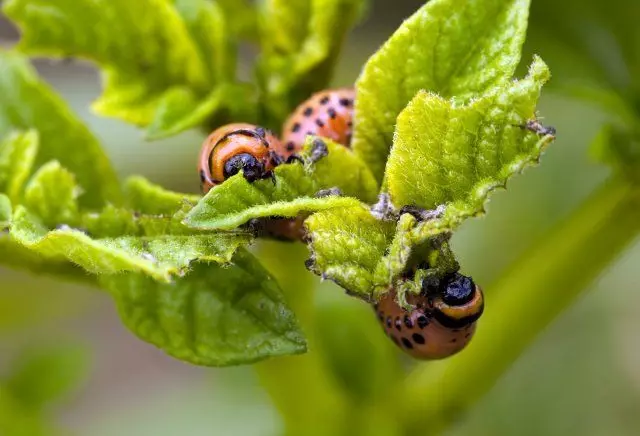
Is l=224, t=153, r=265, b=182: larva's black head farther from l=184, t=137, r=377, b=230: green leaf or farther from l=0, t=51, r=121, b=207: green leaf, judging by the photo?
l=0, t=51, r=121, b=207: green leaf

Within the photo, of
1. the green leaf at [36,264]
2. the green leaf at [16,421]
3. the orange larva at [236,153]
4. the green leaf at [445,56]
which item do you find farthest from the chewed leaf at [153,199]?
the green leaf at [16,421]

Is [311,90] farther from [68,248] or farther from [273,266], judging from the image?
[68,248]

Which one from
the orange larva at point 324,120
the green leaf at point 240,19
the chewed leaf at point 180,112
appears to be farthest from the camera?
the green leaf at point 240,19

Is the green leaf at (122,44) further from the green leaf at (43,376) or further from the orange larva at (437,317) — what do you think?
the green leaf at (43,376)

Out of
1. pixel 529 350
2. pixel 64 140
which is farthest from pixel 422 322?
pixel 529 350

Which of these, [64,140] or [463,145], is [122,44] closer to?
[64,140]

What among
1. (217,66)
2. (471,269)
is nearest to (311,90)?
(217,66)

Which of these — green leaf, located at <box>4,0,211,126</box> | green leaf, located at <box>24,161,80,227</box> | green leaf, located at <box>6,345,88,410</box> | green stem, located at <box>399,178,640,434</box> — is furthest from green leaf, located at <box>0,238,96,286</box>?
green leaf, located at <box>6,345,88,410</box>
